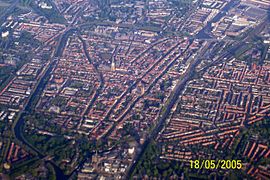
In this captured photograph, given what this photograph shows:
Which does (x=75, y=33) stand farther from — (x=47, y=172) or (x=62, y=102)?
(x=47, y=172)

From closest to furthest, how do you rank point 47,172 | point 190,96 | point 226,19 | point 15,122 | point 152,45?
1. point 47,172
2. point 15,122
3. point 190,96
4. point 152,45
5. point 226,19

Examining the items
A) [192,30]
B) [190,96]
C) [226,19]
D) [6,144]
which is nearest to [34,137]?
[6,144]

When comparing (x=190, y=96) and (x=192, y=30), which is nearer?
(x=190, y=96)

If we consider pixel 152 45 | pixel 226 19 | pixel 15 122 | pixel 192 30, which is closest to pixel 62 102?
pixel 15 122

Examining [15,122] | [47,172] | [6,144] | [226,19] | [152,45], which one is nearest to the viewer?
[47,172]

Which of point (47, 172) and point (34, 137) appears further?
point (34, 137)

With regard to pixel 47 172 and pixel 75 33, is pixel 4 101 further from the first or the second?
pixel 75 33
